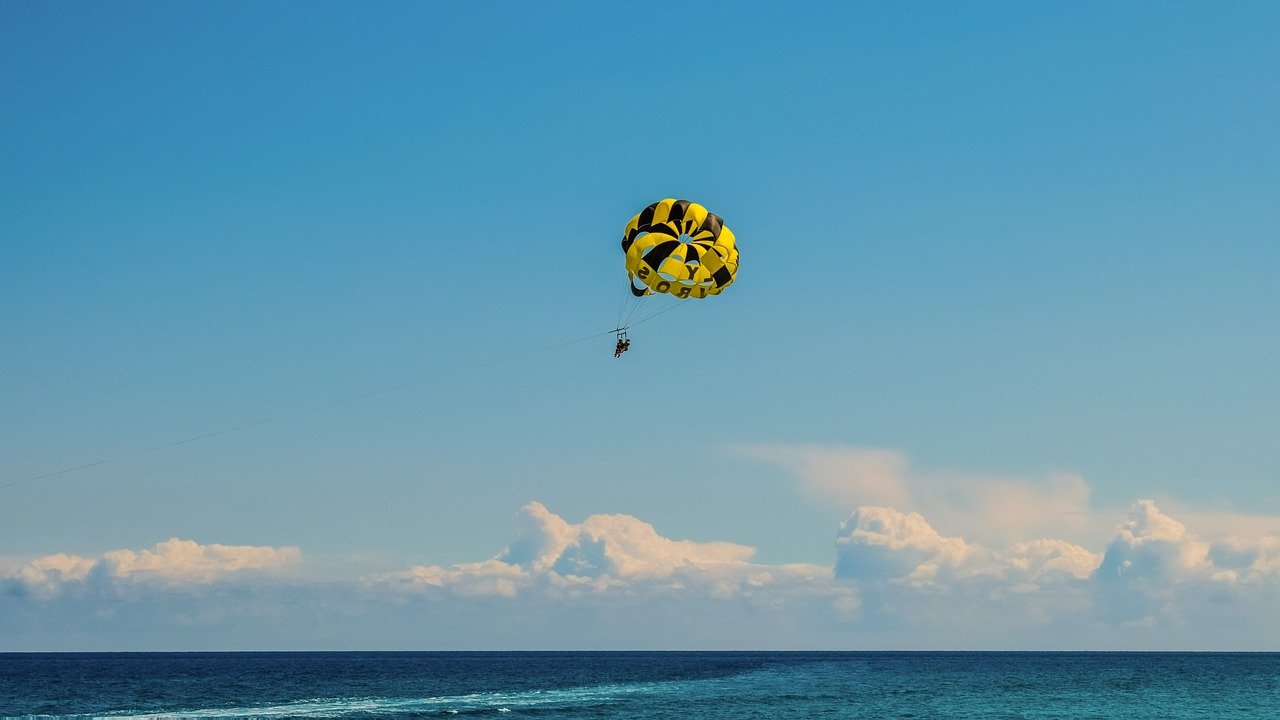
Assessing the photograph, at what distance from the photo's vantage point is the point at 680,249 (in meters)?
33.3

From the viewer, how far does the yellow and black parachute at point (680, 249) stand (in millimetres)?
33375

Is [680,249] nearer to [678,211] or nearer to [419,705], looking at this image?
[678,211]

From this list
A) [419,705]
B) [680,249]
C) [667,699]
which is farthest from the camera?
[667,699]

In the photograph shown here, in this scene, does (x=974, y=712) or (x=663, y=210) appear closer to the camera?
(x=663, y=210)

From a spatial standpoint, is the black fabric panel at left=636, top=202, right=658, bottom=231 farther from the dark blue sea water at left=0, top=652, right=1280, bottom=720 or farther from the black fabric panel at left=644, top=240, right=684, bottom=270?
the dark blue sea water at left=0, top=652, right=1280, bottom=720

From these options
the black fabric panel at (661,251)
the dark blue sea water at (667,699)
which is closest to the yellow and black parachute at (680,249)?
the black fabric panel at (661,251)

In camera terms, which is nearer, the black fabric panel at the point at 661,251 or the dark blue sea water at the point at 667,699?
the black fabric panel at the point at 661,251

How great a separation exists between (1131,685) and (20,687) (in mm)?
101699

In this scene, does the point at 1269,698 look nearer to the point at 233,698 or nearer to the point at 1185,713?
the point at 1185,713

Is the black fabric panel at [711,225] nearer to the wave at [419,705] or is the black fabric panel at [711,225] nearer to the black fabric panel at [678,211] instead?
the black fabric panel at [678,211]

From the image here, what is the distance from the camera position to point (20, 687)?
9531cm

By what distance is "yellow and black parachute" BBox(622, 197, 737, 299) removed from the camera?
33.4 meters

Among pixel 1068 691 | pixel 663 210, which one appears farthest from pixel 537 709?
pixel 1068 691

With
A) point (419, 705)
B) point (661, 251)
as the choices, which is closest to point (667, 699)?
point (419, 705)
